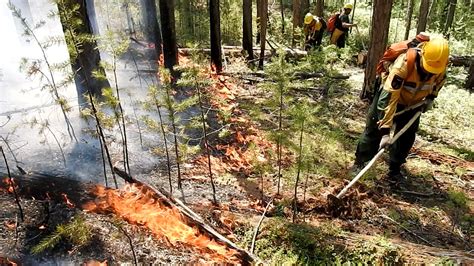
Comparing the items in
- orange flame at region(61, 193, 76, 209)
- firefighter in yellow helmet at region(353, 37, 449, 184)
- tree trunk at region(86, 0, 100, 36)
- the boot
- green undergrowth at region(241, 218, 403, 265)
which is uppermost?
tree trunk at region(86, 0, 100, 36)

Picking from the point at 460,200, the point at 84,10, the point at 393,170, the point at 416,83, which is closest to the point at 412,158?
the point at 393,170

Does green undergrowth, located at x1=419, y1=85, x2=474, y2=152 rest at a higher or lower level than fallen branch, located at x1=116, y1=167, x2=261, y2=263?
lower

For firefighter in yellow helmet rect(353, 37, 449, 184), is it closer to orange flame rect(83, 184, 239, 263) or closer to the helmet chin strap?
the helmet chin strap

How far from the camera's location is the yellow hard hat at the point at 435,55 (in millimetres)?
4207

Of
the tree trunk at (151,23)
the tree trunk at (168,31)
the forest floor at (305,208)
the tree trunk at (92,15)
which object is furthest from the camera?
the tree trunk at (151,23)

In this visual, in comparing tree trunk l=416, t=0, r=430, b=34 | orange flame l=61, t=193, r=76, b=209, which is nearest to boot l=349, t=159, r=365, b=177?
orange flame l=61, t=193, r=76, b=209

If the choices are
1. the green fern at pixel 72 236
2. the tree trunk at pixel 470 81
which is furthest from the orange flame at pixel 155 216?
the tree trunk at pixel 470 81

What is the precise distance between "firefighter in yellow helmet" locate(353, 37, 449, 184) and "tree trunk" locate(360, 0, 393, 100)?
275cm

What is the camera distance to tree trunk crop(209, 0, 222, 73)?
9.72 m

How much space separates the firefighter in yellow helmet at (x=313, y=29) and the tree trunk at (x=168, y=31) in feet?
17.3

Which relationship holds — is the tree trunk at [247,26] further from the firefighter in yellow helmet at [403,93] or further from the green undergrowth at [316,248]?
the green undergrowth at [316,248]

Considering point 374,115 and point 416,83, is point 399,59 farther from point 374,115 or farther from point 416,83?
point 374,115

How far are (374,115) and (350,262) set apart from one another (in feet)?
→ 8.48

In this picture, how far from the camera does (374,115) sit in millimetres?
5391
